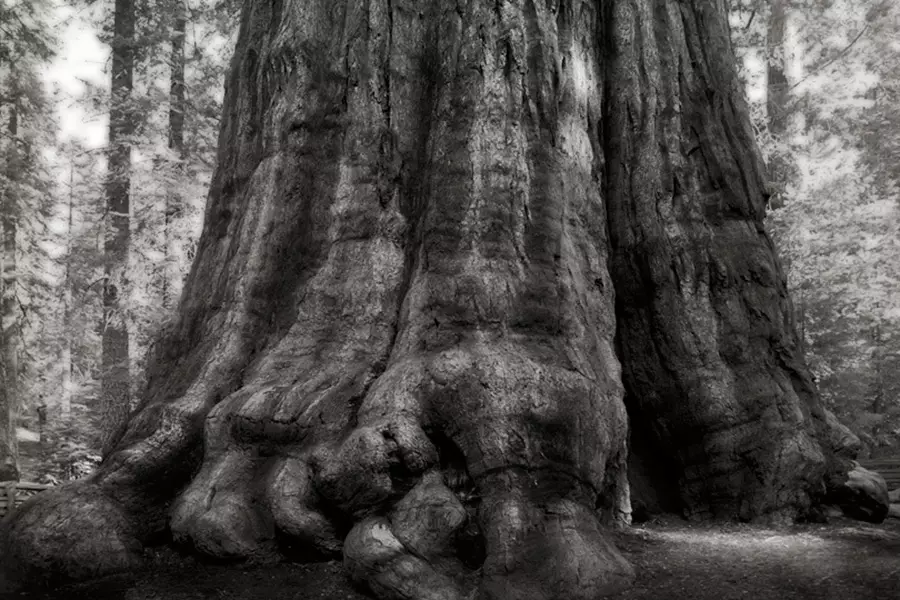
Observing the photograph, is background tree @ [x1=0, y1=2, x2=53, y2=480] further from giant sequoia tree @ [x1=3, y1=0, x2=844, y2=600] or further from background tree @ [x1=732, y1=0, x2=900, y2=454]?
background tree @ [x1=732, y1=0, x2=900, y2=454]

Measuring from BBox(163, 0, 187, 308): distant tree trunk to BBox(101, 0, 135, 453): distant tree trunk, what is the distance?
0.76 metres

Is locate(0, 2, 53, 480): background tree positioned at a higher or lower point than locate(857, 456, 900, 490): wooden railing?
higher

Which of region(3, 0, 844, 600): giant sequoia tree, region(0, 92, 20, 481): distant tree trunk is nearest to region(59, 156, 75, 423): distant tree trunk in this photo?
region(0, 92, 20, 481): distant tree trunk

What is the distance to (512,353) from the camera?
12.6 ft

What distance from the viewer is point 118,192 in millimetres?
14164

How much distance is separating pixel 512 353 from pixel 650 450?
2.35 metres

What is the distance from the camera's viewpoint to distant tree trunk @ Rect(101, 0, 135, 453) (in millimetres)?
13125

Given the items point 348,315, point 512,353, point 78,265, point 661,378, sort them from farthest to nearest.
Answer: point 78,265
point 661,378
point 348,315
point 512,353

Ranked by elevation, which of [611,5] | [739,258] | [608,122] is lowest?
[739,258]

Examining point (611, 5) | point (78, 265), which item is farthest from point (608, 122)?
point (78, 265)

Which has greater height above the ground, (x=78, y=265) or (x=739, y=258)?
(x=78, y=265)

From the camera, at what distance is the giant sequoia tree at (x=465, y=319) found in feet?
11.6

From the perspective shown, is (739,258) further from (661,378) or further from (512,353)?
(512,353)

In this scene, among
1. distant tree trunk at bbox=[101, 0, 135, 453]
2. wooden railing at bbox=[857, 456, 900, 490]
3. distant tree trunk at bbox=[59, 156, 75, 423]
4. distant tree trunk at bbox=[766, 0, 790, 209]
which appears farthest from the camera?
distant tree trunk at bbox=[59, 156, 75, 423]
